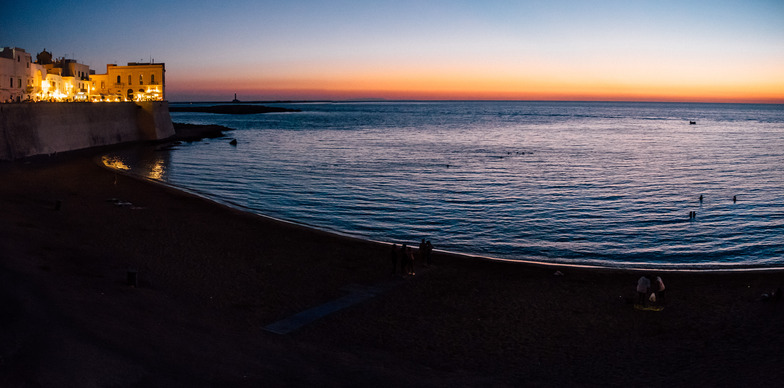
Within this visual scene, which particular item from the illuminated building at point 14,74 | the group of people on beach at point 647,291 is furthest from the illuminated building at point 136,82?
the group of people on beach at point 647,291

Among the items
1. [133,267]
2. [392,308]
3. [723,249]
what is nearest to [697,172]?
[723,249]

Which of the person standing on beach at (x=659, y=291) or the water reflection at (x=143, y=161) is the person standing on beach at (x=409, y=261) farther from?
the water reflection at (x=143, y=161)

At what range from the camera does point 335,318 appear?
16.7 meters

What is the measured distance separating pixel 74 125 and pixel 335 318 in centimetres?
5321

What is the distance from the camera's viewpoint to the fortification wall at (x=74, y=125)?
47.3m

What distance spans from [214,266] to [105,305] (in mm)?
6073

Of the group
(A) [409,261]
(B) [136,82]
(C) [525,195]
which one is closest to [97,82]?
(B) [136,82]

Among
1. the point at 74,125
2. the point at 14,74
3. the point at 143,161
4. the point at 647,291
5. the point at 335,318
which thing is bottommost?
the point at 335,318

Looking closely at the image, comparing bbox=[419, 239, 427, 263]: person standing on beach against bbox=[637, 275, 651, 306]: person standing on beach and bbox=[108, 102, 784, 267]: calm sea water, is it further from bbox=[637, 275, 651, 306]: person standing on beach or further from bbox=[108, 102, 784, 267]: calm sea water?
bbox=[637, 275, 651, 306]: person standing on beach

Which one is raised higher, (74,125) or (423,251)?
(74,125)

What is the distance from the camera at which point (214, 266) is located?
2141 cm

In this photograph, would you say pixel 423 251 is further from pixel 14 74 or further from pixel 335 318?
pixel 14 74

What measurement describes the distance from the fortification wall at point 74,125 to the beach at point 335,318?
24891mm

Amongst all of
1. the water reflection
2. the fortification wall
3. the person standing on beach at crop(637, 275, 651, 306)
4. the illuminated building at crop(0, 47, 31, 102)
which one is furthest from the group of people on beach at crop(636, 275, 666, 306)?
the illuminated building at crop(0, 47, 31, 102)
